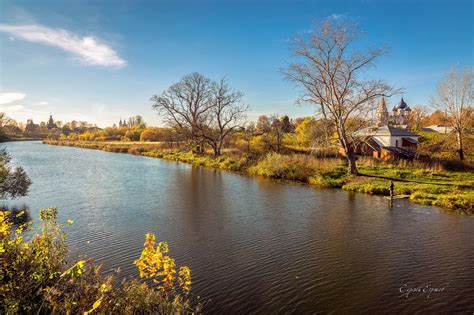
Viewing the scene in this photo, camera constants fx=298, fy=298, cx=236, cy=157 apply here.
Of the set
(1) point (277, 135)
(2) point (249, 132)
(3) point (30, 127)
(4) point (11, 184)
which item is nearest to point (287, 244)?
(4) point (11, 184)

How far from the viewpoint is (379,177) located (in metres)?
24.1

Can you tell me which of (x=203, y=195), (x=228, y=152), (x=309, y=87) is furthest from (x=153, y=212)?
(x=228, y=152)

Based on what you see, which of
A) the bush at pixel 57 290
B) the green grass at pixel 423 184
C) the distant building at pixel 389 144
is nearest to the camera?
the bush at pixel 57 290

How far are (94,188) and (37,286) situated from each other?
667 inches

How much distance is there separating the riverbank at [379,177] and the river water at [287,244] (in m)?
1.67

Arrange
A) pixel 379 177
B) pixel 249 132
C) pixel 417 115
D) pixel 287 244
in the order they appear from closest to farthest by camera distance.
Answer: pixel 287 244, pixel 379 177, pixel 249 132, pixel 417 115

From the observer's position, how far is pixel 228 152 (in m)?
42.2

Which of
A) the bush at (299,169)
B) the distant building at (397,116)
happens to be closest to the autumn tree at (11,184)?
the bush at (299,169)

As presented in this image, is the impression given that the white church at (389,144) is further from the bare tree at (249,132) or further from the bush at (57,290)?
the bush at (57,290)

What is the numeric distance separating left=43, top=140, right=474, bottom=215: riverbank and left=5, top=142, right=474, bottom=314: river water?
1.67 metres

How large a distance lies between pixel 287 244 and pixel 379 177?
52.4ft

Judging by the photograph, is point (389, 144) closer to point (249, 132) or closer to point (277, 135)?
point (277, 135)

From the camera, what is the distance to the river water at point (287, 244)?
7973 mm

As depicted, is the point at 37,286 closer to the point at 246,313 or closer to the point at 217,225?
the point at 246,313
